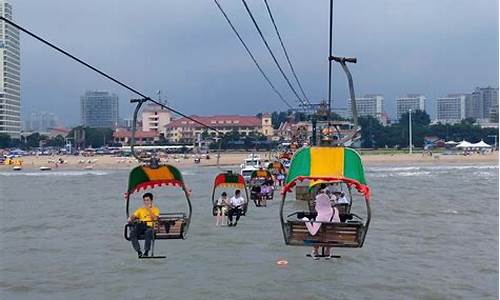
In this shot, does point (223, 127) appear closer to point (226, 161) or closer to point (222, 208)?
point (226, 161)

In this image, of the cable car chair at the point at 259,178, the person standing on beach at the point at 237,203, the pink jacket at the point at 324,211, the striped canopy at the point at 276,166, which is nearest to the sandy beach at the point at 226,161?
the striped canopy at the point at 276,166

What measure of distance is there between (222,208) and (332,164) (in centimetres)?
1808

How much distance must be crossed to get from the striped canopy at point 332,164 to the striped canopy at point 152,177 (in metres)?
4.18

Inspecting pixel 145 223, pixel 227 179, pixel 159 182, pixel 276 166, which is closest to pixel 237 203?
pixel 227 179

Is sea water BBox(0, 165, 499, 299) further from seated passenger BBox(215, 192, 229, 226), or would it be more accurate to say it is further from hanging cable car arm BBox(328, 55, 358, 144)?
hanging cable car arm BBox(328, 55, 358, 144)

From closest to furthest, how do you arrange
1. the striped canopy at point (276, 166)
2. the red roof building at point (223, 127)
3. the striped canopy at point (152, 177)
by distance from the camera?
the striped canopy at point (152, 177) < the striped canopy at point (276, 166) < the red roof building at point (223, 127)

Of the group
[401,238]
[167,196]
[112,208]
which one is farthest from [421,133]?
[401,238]

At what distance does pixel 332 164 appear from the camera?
13.8 meters

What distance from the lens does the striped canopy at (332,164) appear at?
13773 millimetres

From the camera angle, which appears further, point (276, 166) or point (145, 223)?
point (276, 166)

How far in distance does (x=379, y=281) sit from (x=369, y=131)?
14255cm

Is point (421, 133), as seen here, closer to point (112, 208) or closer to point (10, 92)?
point (10, 92)

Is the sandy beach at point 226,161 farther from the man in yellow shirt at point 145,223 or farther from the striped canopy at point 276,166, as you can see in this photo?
the man in yellow shirt at point 145,223

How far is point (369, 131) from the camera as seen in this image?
162250mm
